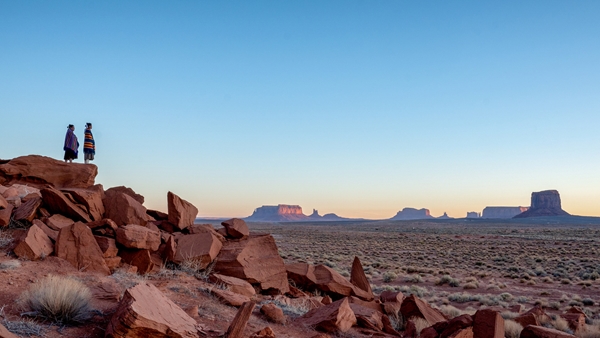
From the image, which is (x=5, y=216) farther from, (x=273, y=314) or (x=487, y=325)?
(x=487, y=325)

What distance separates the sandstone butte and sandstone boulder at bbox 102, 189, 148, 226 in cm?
3

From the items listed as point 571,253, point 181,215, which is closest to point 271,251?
point 181,215

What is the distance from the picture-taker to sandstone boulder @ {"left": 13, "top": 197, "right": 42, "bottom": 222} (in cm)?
1049

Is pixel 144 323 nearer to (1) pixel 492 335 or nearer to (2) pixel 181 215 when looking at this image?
(1) pixel 492 335

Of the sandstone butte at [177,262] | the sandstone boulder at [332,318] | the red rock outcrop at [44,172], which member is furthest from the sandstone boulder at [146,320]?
the red rock outcrop at [44,172]

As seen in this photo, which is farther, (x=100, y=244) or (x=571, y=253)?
(x=571, y=253)

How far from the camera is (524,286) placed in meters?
22.1

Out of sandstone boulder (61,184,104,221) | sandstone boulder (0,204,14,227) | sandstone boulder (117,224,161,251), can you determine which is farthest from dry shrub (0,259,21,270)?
sandstone boulder (61,184,104,221)

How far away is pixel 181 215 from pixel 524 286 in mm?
18507

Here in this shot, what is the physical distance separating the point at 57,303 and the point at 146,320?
1610 millimetres

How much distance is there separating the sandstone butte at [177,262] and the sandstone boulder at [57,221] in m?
0.03

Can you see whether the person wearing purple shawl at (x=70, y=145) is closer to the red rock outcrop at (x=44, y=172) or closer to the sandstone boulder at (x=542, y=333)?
the red rock outcrop at (x=44, y=172)

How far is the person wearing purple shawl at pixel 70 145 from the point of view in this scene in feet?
52.0

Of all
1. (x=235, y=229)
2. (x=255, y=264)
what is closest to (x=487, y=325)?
(x=255, y=264)
